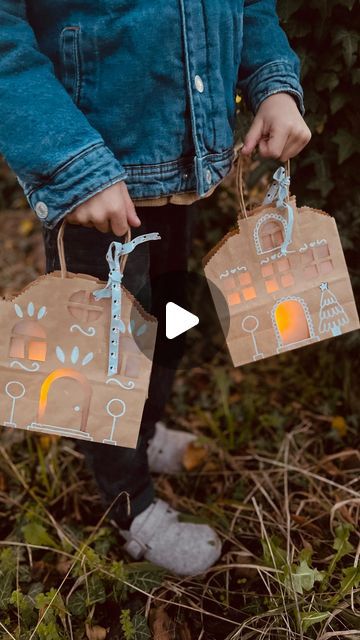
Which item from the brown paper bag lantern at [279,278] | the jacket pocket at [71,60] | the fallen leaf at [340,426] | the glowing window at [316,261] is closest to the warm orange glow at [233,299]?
the brown paper bag lantern at [279,278]

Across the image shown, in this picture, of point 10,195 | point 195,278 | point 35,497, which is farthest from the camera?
point 10,195

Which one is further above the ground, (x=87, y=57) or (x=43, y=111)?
(x=87, y=57)

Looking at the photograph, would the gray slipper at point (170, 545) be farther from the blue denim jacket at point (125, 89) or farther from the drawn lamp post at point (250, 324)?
Answer: the blue denim jacket at point (125, 89)

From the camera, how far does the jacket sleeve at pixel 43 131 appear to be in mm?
1027

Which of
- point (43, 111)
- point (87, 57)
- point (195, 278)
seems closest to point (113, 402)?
point (43, 111)

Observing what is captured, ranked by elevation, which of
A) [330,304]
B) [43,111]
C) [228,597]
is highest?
[43,111]

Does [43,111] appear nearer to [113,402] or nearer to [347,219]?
[113,402]

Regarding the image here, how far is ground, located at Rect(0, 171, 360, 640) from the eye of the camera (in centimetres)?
140

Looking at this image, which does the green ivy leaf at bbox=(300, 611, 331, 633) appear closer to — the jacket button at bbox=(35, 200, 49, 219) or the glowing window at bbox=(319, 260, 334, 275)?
the glowing window at bbox=(319, 260, 334, 275)

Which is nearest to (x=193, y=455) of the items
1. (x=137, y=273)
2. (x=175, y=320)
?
(x=175, y=320)

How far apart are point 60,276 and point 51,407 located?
0.25 meters

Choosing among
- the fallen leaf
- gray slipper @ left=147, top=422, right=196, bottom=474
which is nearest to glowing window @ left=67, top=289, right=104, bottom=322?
gray slipper @ left=147, top=422, right=196, bottom=474

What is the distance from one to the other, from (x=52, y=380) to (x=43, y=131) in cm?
46

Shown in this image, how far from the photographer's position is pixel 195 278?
2.36 m
